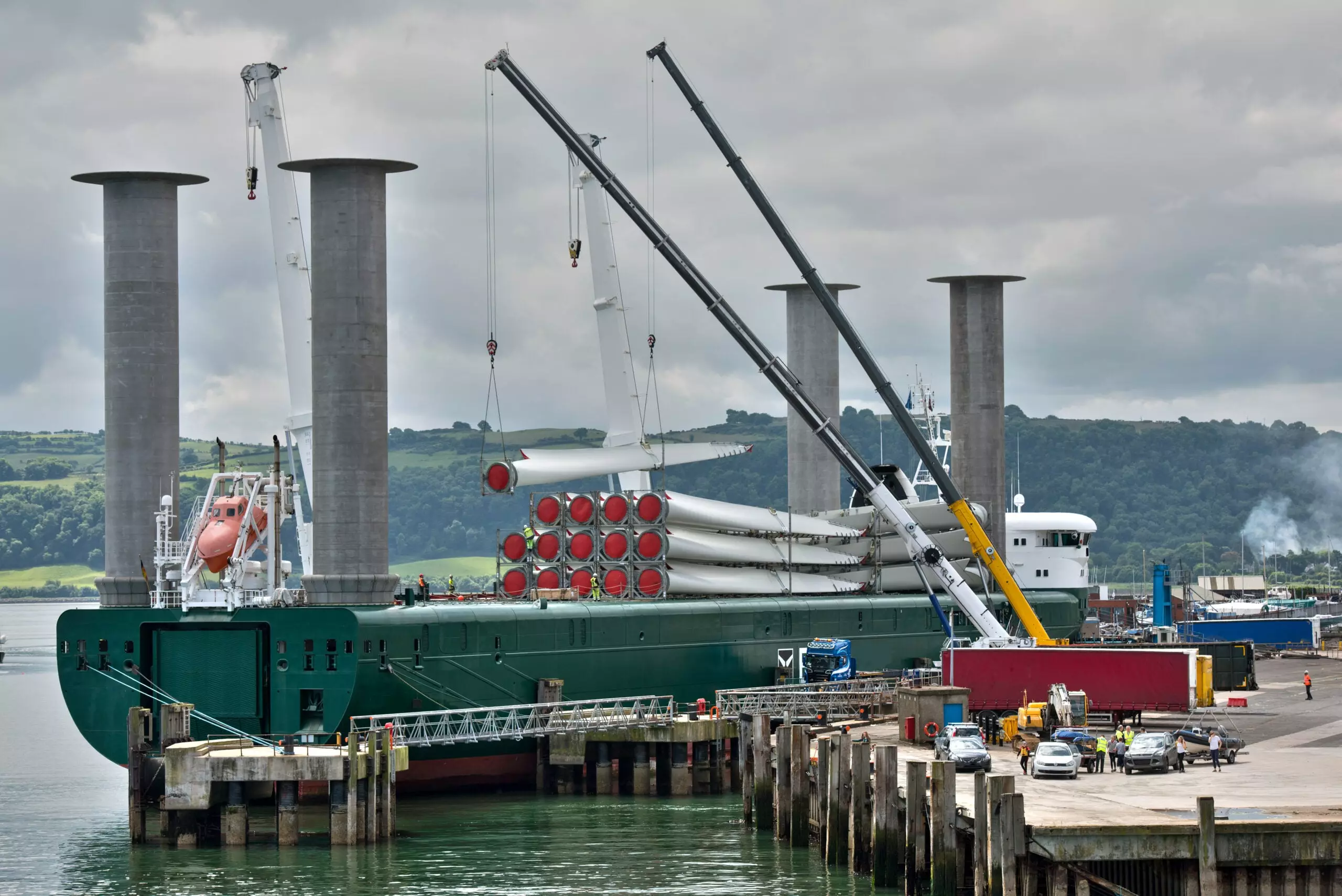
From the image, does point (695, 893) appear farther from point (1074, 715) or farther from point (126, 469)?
point (126, 469)

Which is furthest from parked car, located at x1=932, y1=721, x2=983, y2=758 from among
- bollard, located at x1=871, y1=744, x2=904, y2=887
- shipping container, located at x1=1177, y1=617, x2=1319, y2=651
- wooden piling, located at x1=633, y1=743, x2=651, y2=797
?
shipping container, located at x1=1177, y1=617, x2=1319, y2=651

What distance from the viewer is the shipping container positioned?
104438 millimetres

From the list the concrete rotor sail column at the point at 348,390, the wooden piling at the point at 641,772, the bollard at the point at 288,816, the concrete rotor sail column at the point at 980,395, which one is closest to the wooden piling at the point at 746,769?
the wooden piling at the point at 641,772

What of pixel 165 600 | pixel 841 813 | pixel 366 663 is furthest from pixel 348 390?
pixel 841 813

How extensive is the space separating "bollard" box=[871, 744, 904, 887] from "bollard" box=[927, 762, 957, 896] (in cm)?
294

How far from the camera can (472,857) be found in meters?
44.6

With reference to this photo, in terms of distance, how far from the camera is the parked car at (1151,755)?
41625 millimetres

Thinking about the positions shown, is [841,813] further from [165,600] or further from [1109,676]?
[165,600]

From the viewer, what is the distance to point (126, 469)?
59.8 meters

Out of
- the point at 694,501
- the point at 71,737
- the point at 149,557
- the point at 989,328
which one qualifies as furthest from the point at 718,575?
the point at 71,737

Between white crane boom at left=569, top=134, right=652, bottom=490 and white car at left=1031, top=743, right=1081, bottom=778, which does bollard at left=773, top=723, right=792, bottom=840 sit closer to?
white car at left=1031, top=743, right=1081, bottom=778

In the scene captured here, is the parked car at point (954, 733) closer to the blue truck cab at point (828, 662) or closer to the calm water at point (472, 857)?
the calm water at point (472, 857)

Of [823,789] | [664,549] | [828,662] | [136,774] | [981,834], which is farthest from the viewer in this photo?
[664,549]

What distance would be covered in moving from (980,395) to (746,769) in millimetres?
42622
